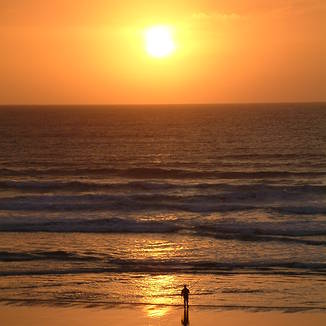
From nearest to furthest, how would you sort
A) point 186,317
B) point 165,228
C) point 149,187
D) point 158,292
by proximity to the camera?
1. point 186,317
2. point 158,292
3. point 165,228
4. point 149,187

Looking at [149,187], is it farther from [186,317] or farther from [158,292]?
[186,317]

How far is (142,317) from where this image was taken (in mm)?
16875

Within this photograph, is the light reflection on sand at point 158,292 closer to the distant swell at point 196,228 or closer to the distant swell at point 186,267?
the distant swell at point 186,267

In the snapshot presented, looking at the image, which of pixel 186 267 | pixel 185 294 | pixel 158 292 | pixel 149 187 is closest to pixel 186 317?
pixel 185 294

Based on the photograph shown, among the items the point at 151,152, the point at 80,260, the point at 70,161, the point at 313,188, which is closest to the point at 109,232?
the point at 80,260

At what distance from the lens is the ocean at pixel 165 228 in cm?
1942

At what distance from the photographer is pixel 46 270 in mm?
21766

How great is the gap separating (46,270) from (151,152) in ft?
134

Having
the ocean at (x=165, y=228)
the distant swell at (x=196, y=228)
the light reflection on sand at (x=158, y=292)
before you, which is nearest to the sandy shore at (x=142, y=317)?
the light reflection on sand at (x=158, y=292)

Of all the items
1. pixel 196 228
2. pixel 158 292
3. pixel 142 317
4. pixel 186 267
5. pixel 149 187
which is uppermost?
pixel 149 187

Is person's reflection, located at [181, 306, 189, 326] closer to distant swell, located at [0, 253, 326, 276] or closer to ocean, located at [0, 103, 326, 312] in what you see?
ocean, located at [0, 103, 326, 312]

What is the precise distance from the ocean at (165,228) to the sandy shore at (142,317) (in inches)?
20.5

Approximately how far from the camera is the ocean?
19422 mm

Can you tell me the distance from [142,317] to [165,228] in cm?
1247
